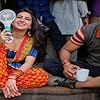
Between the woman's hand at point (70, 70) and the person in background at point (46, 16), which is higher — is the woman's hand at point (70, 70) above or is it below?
below

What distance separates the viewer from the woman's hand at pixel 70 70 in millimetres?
3293

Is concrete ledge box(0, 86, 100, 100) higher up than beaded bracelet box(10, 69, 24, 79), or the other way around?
beaded bracelet box(10, 69, 24, 79)

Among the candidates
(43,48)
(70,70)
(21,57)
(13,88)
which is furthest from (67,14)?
(13,88)

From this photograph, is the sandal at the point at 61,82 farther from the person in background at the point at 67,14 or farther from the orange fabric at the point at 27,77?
the person in background at the point at 67,14

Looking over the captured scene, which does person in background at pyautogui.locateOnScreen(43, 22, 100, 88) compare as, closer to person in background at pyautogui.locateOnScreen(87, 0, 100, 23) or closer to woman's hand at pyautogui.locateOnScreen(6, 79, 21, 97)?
woman's hand at pyautogui.locateOnScreen(6, 79, 21, 97)

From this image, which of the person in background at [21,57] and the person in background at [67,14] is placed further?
the person in background at [67,14]

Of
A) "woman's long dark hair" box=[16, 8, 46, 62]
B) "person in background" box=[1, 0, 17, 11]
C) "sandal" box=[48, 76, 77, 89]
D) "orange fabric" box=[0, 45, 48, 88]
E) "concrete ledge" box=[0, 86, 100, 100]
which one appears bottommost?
"concrete ledge" box=[0, 86, 100, 100]

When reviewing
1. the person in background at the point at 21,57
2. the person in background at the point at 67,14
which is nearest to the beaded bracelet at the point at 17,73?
the person in background at the point at 21,57

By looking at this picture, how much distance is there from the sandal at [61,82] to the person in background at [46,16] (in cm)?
74

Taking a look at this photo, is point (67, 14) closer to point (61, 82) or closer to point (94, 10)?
point (94, 10)

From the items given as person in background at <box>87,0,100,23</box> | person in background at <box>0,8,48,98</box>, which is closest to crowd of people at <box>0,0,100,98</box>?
person in background at <box>0,8,48,98</box>

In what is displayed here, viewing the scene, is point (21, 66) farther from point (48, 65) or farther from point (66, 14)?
point (66, 14)

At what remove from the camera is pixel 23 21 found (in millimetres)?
3584

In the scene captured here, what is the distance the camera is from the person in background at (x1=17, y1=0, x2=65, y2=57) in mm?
4031
